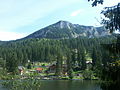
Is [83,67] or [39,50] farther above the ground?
[39,50]

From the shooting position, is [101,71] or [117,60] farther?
[117,60]

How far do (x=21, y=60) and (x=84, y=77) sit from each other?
200ft

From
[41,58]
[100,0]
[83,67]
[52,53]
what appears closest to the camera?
[100,0]

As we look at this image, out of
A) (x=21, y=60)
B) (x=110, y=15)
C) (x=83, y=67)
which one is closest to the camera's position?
(x=110, y=15)

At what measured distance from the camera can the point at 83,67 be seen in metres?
112

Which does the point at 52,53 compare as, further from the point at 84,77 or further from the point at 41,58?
the point at 84,77

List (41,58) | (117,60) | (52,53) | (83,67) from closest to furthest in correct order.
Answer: (117,60) → (83,67) → (41,58) → (52,53)

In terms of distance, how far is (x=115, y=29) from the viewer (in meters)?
7.59

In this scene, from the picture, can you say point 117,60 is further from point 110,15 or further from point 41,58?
point 41,58

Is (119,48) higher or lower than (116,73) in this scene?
higher

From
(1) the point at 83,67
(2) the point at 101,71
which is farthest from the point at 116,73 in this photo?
(1) the point at 83,67

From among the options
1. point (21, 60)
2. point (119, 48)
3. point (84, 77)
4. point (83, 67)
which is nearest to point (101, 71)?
point (119, 48)

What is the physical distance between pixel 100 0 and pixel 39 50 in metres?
160

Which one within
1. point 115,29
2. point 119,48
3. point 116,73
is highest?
point 115,29
